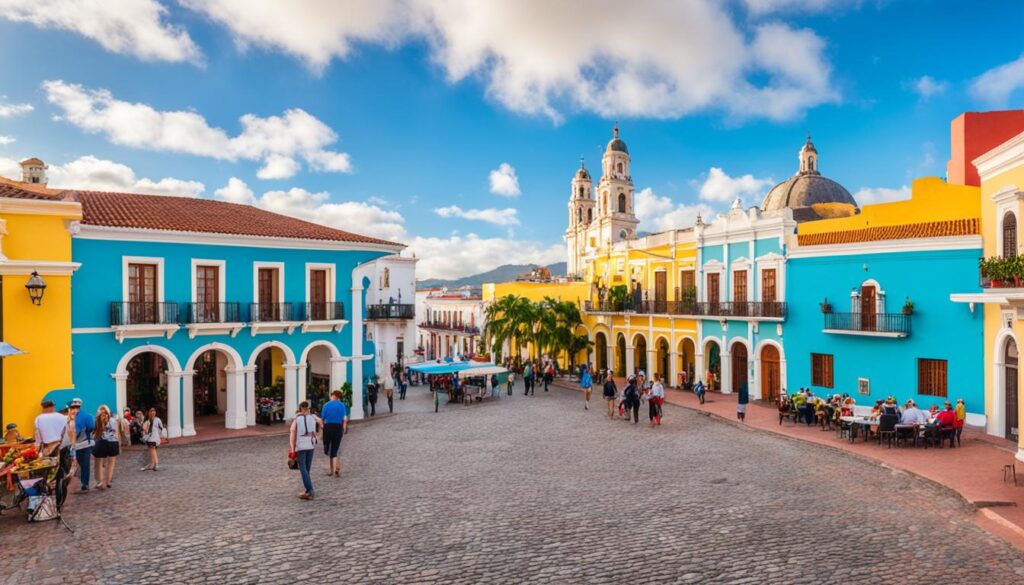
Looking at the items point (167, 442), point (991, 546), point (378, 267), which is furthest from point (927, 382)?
point (378, 267)

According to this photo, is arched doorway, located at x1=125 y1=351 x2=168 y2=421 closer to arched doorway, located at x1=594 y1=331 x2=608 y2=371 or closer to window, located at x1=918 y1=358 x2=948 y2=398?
arched doorway, located at x1=594 y1=331 x2=608 y2=371

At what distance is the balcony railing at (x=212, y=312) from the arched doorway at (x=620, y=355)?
64.2 feet

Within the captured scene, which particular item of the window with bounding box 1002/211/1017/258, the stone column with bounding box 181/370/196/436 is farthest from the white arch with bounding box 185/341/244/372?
the window with bounding box 1002/211/1017/258

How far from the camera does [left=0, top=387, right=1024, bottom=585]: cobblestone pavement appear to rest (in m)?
8.05

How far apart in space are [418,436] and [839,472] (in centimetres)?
998

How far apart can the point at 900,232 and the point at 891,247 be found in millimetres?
572

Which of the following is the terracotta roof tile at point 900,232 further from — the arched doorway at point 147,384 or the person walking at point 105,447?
the arched doorway at point 147,384

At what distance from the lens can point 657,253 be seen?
31312 millimetres

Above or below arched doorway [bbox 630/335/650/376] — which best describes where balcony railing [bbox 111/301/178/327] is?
above

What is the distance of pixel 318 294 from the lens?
69.1 ft

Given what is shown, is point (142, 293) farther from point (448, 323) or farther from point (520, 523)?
point (448, 323)

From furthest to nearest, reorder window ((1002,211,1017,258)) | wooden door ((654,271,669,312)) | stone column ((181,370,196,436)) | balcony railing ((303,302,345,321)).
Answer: wooden door ((654,271,669,312)) < balcony railing ((303,302,345,321)) < stone column ((181,370,196,436)) < window ((1002,211,1017,258))

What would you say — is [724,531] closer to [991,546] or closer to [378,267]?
[991,546]

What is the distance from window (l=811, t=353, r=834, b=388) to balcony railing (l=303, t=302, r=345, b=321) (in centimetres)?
1598
